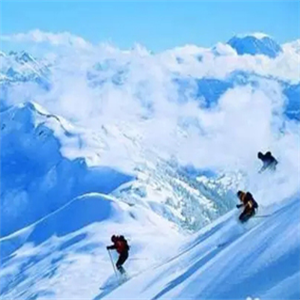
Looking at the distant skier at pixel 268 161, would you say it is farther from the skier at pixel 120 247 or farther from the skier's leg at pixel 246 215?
the skier at pixel 120 247

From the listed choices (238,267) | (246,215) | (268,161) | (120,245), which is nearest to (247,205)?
(246,215)

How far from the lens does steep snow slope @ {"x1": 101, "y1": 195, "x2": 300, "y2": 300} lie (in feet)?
75.1

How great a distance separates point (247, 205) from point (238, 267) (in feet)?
20.0

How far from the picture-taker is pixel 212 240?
1287 inches

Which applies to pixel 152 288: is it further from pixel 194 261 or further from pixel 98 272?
pixel 98 272

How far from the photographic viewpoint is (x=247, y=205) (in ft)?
102

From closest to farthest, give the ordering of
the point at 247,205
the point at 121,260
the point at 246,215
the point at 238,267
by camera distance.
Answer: the point at 238,267 < the point at 247,205 < the point at 246,215 < the point at 121,260

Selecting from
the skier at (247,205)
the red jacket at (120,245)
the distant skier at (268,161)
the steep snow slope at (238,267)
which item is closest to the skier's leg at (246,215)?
the skier at (247,205)

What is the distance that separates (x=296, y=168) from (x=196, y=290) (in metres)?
23.6

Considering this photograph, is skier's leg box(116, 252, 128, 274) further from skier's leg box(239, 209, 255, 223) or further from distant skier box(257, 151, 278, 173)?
distant skier box(257, 151, 278, 173)

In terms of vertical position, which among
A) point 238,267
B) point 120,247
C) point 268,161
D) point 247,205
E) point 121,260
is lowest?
point 238,267

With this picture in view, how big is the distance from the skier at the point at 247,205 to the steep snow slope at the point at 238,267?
0.98 ft

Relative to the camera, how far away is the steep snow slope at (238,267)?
22.9 metres

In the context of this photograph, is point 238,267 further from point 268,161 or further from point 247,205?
point 268,161
